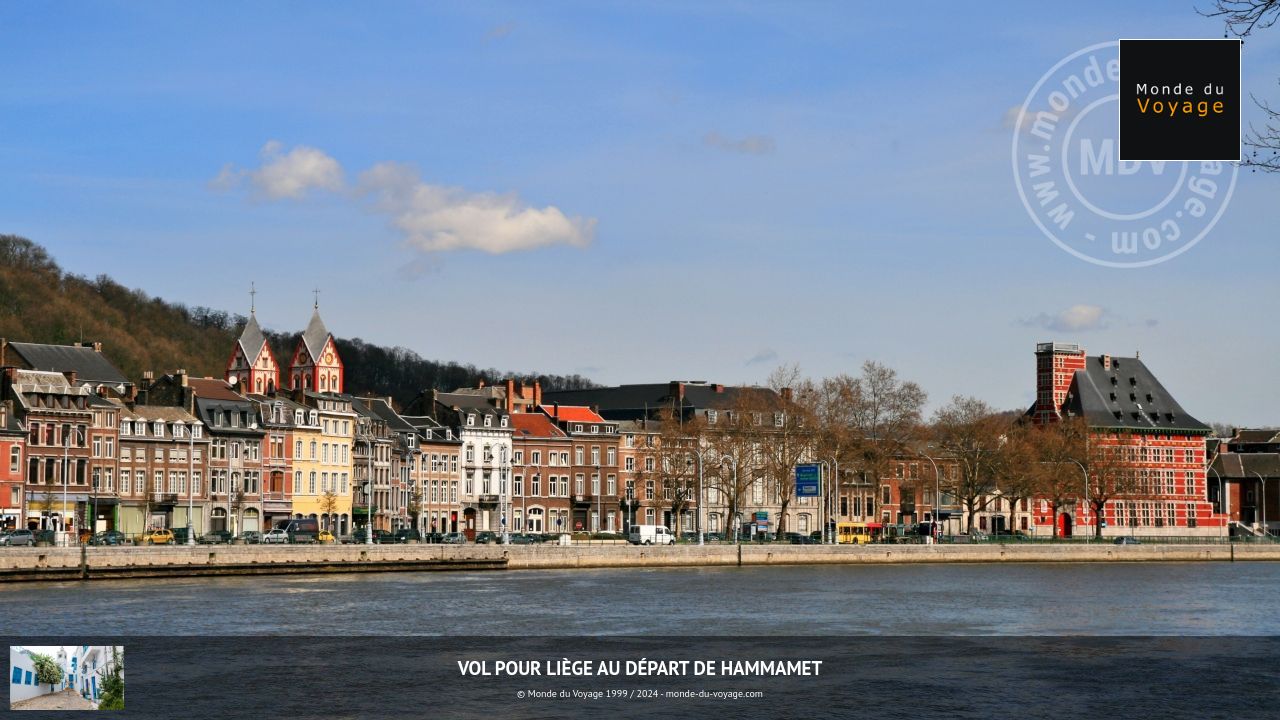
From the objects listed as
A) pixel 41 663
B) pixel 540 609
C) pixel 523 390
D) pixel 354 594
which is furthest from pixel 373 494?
pixel 41 663

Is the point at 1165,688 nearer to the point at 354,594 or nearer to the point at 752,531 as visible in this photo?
the point at 354,594

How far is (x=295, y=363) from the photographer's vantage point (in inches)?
5723

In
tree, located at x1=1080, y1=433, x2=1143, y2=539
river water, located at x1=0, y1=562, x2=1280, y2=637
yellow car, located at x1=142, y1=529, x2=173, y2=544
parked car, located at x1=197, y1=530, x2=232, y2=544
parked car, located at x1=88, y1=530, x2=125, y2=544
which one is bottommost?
river water, located at x1=0, y1=562, x2=1280, y2=637

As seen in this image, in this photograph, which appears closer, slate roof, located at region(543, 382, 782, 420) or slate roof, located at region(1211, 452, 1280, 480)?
slate roof, located at region(543, 382, 782, 420)

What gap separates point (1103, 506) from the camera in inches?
6156

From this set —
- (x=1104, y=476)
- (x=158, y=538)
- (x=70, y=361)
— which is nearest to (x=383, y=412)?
(x=70, y=361)

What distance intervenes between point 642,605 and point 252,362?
239 ft

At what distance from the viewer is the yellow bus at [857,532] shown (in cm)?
12805

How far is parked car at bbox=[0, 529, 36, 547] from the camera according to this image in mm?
85812

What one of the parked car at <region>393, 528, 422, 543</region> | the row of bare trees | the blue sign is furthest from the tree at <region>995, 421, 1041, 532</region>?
the parked car at <region>393, 528, 422, 543</region>

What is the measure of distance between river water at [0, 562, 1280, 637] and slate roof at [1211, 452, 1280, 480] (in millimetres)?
83574

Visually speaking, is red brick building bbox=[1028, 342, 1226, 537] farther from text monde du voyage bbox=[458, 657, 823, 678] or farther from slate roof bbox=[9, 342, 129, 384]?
text monde du voyage bbox=[458, 657, 823, 678]

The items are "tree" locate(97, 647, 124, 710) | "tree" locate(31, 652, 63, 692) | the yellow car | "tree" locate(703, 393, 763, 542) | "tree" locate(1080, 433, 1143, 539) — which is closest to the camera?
"tree" locate(97, 647, 124, 710)

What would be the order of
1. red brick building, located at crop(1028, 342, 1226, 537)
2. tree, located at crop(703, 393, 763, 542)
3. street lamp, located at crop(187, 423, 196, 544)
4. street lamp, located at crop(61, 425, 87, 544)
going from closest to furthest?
street lamp, located at crop(61, 425, 87, 544)
street lamp, located at crop(187, 423, 196, 544)
tree, located at crop(703, 393, 763, 542)
red brick building, located at crop(1028, 342, 1226, 537)
